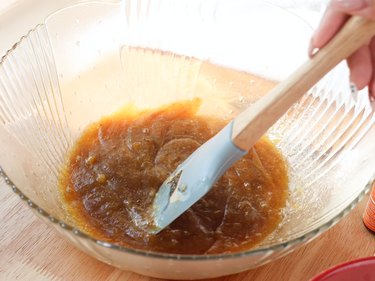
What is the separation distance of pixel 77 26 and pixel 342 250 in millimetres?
783

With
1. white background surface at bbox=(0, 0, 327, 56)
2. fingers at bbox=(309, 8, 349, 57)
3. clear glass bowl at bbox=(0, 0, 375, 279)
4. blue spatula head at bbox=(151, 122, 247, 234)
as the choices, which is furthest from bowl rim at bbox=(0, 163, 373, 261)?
white background surface at bbox=(0, 0, 327, 56)

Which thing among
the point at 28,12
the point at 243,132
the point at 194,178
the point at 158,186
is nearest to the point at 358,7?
the point at 243,132

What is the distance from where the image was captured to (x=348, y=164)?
1217 mm

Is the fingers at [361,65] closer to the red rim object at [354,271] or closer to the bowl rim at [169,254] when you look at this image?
the bowl rim at [169,254]

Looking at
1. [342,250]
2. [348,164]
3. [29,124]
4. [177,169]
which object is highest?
[29,124]

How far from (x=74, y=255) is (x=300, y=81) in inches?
21.7

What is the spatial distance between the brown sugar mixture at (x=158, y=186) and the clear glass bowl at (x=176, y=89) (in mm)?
35

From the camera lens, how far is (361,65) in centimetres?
106

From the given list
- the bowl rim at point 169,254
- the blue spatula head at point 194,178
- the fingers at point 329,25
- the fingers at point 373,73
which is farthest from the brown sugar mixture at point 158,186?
the fingers at point 329,25

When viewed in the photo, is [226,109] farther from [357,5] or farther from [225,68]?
[357,5]

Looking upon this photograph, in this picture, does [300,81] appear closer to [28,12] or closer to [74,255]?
[74,255]

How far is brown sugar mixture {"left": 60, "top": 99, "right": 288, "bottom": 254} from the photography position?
111 centimetres

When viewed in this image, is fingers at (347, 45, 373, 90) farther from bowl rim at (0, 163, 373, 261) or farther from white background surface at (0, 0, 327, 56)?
white background surface at (0, 0, 327, 56)

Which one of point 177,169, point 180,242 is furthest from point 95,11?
point 180,242
